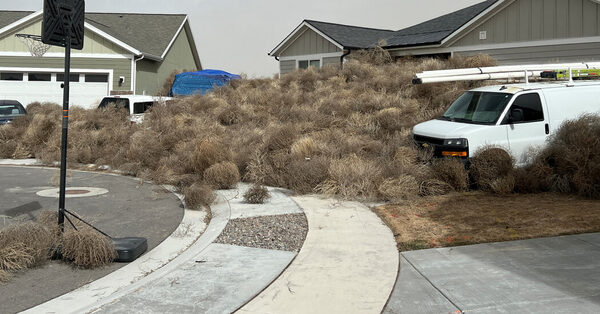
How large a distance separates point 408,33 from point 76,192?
64.7ft

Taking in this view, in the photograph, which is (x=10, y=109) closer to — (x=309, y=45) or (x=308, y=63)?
(x=308, y=63)

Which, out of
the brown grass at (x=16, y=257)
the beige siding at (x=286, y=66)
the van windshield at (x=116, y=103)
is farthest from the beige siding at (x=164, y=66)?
the brown grass at (x=16, y=257)

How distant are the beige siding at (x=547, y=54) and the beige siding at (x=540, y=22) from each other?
14.6 inches

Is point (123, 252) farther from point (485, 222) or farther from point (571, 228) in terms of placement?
point (571, 228)

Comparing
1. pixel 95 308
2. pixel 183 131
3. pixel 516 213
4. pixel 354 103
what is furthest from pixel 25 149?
pixel 516 213

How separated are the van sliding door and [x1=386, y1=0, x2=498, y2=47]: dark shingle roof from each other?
1177cm

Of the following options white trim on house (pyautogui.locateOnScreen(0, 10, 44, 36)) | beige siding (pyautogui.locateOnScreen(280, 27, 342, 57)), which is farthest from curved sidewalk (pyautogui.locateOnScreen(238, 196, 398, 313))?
white trim on house (pyautogui.locateOnScreen(0, 10, 44, 36))

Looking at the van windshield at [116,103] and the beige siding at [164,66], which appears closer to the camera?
the van windshield at [116,103]

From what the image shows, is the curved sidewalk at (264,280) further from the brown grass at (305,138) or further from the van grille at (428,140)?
the van grille at (428,140)

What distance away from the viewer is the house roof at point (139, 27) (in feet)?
94.1

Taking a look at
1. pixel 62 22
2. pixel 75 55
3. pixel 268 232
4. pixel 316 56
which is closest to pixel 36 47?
pixel 75 55

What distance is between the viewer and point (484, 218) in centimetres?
791

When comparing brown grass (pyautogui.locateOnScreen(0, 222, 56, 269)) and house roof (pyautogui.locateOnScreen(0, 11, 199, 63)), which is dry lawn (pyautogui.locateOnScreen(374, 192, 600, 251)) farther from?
house roof (pyautogui.locateOnScreen(0, 11, 199, 63))

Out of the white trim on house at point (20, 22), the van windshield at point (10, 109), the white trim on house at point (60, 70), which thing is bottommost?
the van windshield at point (10, 109)
